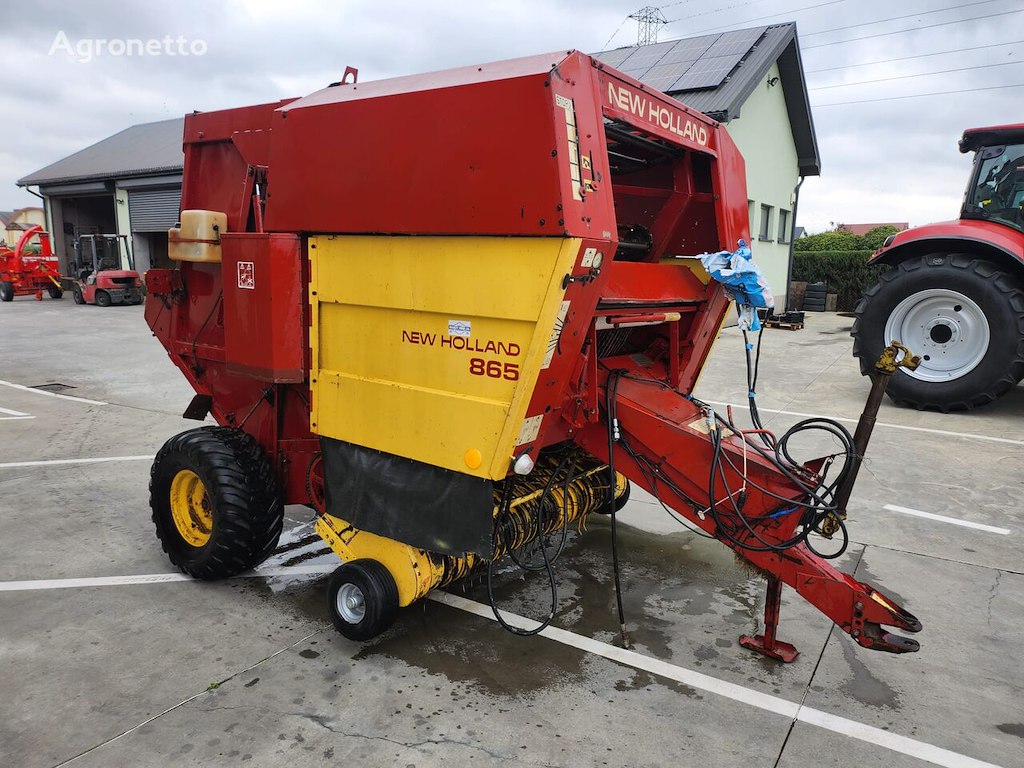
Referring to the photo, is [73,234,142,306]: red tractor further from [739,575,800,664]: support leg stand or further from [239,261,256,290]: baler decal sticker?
[739,575,800,664]: support leg stand

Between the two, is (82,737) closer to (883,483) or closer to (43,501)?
(43,501)

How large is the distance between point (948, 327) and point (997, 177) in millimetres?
1790

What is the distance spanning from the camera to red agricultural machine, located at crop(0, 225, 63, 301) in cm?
2203

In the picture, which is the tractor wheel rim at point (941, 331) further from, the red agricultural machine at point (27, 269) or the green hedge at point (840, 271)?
the red agricultural machine at point (27, 269)

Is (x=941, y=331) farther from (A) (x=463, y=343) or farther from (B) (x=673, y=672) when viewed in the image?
(A) (x=463, y=343)

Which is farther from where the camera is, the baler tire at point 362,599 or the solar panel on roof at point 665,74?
the solar panel on roof at point 665,74

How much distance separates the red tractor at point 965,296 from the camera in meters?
7.29

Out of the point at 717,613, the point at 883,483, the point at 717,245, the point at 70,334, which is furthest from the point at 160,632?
the point at 70,334

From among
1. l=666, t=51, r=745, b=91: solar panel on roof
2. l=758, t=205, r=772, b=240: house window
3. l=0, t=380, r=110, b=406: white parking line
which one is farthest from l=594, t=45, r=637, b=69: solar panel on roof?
l=0, t=380, r=110, b=406: white parking line

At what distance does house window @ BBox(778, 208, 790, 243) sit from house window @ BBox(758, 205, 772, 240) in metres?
0.84

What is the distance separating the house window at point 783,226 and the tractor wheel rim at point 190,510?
1647cm

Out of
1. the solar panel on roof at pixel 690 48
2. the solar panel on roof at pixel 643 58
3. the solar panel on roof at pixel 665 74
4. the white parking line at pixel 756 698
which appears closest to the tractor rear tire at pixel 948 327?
the white parking line at pixel 756 698

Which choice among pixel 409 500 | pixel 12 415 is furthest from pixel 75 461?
pixel 409 500

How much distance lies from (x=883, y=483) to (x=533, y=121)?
4.54 metres
